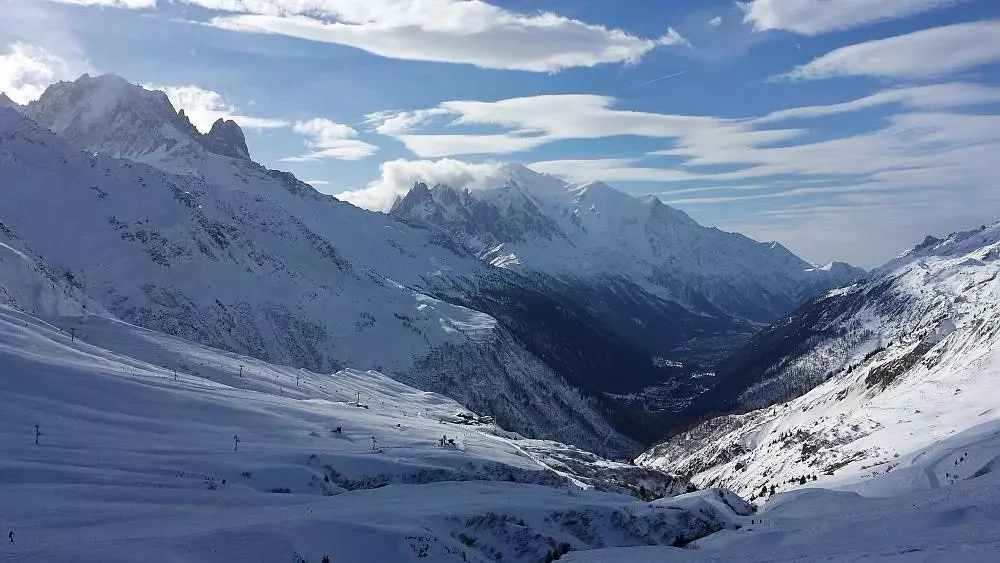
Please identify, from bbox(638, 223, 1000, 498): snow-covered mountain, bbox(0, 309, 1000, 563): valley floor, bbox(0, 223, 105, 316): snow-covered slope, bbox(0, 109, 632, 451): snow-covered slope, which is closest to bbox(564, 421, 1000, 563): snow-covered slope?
bbox(0, 309, 1000, 563): valley floor

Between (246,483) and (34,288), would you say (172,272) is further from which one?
(246,483)

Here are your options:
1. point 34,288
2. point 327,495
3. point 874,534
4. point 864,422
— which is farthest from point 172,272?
point 874,534

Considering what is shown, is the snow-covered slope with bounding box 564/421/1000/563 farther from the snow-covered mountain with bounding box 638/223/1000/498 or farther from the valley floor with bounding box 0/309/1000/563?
the snow-covered mountain with bounding box 638/223/1000/498

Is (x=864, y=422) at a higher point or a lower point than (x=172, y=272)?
lower

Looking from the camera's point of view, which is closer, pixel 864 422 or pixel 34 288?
pixel 864 422

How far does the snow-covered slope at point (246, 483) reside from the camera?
30.7 metres

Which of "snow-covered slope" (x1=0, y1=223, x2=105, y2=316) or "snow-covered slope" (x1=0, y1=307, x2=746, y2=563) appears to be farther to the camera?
"snow-covered slope" (x1=0, y1=223, x2=105, y2=316)

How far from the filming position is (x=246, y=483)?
4341 centimetres

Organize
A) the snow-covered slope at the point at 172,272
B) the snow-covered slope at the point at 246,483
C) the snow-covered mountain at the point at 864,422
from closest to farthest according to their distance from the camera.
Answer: the snow-covered slope at the point at 246,483
the snow-covered mountain at the point at 864,422
the snow-covered slope at the point at 172,272

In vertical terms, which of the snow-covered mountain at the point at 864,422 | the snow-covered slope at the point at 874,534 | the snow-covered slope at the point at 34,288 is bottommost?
the snow-covered mountain at the point at 864,422

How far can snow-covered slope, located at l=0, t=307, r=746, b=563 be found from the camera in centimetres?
3069

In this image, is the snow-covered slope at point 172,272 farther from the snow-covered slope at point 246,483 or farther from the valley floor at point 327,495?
the snow-covered slope at point 246,483

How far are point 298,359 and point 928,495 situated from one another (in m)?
155

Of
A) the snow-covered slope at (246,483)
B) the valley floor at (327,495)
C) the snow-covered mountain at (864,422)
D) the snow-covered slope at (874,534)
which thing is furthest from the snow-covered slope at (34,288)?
the snow-covered mountain at (864,422)
